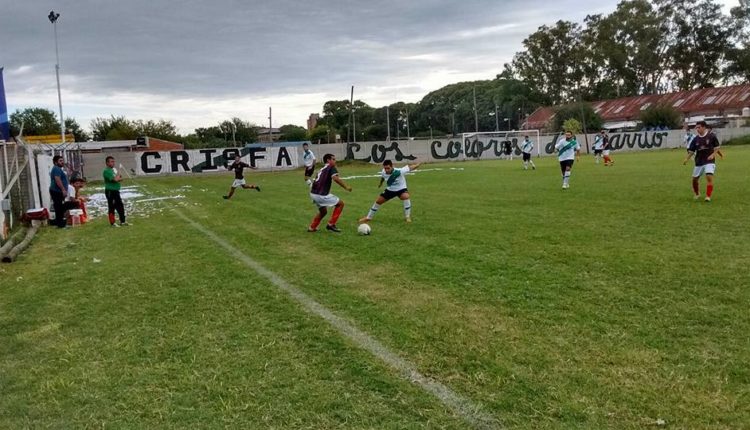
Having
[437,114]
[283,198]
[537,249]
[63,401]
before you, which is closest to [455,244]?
[537,249]

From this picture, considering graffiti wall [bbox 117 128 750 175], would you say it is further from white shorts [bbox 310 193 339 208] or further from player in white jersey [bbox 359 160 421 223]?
white shorts [bbox 310 193 339 208]

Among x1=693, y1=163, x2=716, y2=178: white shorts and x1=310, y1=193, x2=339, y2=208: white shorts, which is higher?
x1=693, y1=163, x2=716, y2=178: white shorts

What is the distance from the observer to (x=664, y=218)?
428 inches

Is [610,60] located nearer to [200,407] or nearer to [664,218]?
[664,218]

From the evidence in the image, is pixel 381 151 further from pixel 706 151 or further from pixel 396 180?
pixel 396 180

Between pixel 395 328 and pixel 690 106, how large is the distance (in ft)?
246

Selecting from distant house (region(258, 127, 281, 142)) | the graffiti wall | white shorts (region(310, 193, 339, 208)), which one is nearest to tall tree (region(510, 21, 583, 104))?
the graffiti wall

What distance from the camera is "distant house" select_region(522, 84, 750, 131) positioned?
64688mm

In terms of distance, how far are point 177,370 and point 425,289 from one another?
117 inches

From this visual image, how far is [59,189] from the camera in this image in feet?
45.6

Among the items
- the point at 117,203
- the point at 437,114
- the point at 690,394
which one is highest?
the point at 437,114

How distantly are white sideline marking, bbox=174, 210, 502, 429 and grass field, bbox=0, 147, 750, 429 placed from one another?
0.18 ft

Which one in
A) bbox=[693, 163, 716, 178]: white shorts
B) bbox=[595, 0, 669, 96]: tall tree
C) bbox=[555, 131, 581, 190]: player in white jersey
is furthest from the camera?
bbox=[595, 0, 669, 96]: tall tree

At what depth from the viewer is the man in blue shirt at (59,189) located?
1370cm
